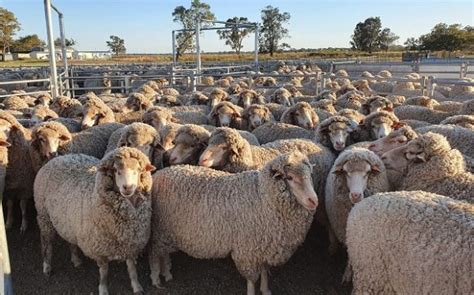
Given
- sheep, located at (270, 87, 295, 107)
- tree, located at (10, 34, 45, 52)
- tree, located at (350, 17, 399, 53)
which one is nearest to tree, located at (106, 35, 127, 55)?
tree, located at (10, 34, 45, 52)

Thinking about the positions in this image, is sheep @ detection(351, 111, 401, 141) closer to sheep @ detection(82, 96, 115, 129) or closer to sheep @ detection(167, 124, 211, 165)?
sheep @ detection(167, 124, 211, 165)

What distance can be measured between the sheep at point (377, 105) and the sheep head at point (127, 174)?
175 inches

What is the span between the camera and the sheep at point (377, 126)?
5141 mm

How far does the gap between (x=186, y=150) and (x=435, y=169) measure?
2604 millimetres

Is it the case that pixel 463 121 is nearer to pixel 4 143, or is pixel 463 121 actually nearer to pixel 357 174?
Answer: pixel 357 174

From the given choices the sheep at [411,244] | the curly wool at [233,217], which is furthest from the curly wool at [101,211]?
the sheep at [411,244]

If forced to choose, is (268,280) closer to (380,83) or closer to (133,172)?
(133,172)

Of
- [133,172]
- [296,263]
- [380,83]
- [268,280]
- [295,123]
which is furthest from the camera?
[380,83]

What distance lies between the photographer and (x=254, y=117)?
6.54m

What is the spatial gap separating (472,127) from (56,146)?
5118 mm

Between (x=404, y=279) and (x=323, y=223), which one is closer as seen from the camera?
(x=404, y=279)

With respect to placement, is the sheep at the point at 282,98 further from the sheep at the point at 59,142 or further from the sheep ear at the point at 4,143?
the sheep ear at the point at 4,143

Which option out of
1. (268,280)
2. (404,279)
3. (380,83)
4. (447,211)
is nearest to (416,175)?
(447,211)

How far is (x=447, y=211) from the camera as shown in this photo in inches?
98.2
